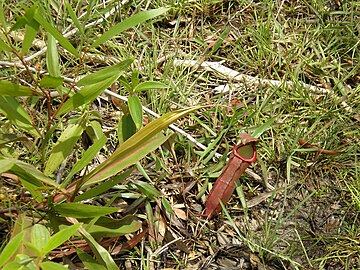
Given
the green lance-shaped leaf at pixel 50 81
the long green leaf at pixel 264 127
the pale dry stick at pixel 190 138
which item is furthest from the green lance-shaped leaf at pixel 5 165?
the long green leaf at pixel 264 127

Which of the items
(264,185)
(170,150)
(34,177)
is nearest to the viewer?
(34,177)

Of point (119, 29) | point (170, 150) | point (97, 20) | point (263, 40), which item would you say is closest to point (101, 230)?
point (170, 150)

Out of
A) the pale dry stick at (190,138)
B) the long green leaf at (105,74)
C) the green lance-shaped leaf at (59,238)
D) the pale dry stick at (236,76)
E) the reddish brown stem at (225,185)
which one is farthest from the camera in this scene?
the pale dry stick at (236,76)

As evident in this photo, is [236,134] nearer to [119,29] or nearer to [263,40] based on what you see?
[263,40]

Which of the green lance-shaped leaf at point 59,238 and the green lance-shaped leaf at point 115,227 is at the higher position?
the green lance-shaped leaf at point 59,238

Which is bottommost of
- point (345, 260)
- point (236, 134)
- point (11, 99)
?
point (345, 260)

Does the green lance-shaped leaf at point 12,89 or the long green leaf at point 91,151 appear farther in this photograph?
the long green leaf at point 91,151

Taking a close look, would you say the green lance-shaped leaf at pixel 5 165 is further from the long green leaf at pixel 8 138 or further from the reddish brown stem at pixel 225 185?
the reddish brown stem at pixel 225 185
